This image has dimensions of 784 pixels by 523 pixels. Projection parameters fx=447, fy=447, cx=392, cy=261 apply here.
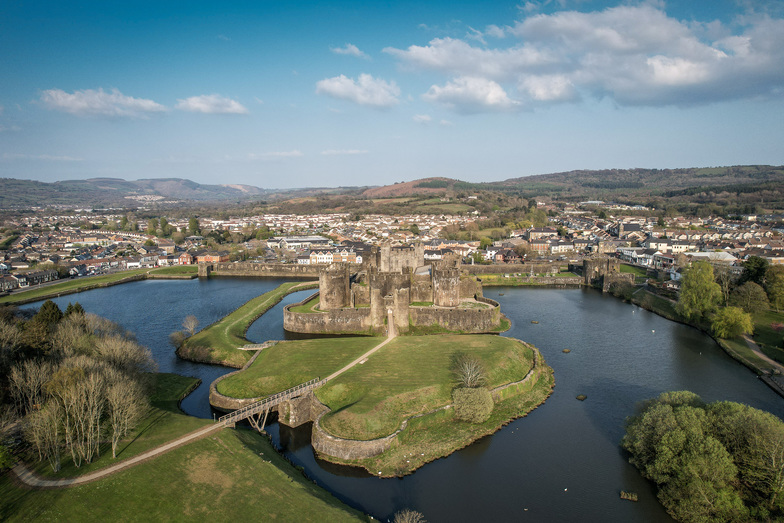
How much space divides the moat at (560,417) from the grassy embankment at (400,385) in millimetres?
1152

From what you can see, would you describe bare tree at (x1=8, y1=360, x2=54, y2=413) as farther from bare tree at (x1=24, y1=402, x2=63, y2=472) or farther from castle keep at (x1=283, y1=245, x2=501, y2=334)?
castle keep at (x1=283, y1=245, x2=501, y2=334)

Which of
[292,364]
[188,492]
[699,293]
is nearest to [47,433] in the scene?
[188,492]

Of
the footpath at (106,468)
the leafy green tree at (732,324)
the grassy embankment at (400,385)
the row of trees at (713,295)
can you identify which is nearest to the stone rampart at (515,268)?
the row of trees at (713,295)

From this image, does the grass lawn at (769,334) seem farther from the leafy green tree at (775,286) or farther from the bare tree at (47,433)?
the bare tree at (47,433)

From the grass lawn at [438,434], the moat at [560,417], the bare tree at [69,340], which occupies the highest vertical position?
the bare tree at [69,340]

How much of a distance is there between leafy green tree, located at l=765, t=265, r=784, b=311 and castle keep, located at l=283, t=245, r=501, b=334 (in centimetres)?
→ 3073

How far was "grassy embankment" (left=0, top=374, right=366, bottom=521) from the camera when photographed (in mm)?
18031

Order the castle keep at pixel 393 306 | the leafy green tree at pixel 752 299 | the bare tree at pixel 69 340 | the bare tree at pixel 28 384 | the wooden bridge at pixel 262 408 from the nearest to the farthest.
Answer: the bare tree at pixel 28 384
the wooden bridge at pixel 262 408
the bare tree at pixel 69 340
the castle keep at pixel 393 306
the leafy green tree at pixel 752 299

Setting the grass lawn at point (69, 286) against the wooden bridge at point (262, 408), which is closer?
the wooden bridge at point (262, 408)

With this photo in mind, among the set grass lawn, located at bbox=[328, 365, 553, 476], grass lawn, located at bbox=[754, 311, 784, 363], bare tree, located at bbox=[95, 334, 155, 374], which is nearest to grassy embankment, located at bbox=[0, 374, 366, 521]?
grass lawn, located at bbox=[328, 365, 553, 476]

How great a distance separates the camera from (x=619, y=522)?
65.6 ft

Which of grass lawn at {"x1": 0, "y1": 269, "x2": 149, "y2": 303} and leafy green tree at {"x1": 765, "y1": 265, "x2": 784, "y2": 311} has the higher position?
leafy green tree at {"x1": 765, "y1": 265, "x2": 784, "y2": 311}

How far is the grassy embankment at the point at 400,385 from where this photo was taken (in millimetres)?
25484

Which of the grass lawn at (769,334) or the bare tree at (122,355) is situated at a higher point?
the bare tree at (122,355)
